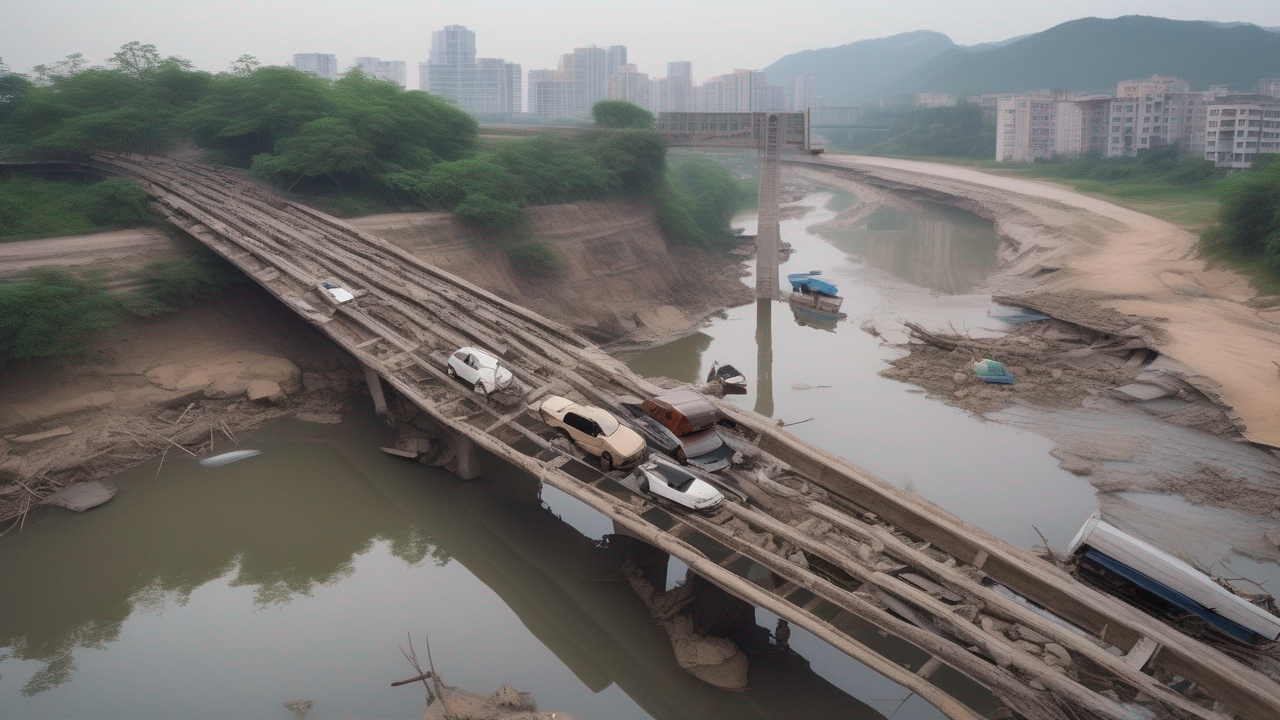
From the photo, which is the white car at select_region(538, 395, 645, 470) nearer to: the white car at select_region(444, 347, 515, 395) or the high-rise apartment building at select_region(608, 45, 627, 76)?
the white car at select_region(444, 347, 515, 395)

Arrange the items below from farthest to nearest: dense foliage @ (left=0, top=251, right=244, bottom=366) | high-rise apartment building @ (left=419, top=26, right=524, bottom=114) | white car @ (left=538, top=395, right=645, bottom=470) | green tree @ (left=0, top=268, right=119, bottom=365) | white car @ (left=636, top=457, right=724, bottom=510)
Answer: high-rise apartment building @ (left=419, top=26, right=524, bottom=114) < dense foliage @ (left=0, top=251, right=244, bottom=366) < green tree @ (left=0, top=268, right=119, bottom=365) < white car @ (left=538, top=395, right=645, bottom=470) < white car @ (left=636, top=457, right=724, bottom=510)

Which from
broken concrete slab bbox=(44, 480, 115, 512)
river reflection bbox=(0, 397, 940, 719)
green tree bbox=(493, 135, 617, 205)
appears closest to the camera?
river reflection bbox=(0, 397, 940, 719)

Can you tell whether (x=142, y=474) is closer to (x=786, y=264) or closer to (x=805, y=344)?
(x=805, y=344)

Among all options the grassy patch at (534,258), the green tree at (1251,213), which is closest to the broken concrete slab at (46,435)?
the grassy patch at (534,258)

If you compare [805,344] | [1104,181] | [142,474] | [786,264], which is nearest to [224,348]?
[142,474]

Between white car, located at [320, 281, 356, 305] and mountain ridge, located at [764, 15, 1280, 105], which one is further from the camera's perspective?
mountain ridge, located at [764, 15, 1280, 105]

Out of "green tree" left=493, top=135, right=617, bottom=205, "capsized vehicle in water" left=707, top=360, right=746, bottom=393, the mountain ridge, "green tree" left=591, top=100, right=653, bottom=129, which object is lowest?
"capsized vehicle in water" left=707, top=360, right=746, bottom=393

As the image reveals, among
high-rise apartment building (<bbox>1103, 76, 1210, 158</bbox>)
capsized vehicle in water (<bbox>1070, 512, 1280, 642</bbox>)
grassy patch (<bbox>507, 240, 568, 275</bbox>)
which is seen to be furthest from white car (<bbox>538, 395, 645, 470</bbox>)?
high-rise apartment building (<bbox>1103, 76, 1210, 158</bbox>)
